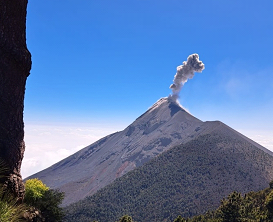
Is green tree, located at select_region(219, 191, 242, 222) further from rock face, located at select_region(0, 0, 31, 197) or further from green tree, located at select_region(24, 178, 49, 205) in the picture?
rock face, located at select_region(0, 0, 31, 197)

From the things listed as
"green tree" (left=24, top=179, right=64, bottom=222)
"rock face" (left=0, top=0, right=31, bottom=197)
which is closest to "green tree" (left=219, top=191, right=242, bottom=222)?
"green tree" (left=24, top=179, right=64, bottom=222)

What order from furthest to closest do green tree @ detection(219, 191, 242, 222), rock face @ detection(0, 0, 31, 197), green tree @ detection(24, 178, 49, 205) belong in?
green tree @ detection(219, 191, 242, 222)
green tree @ detection(24, 178, 49, 205)
rock face @ detection(0, 0, 31, 197)

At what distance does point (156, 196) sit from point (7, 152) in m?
193

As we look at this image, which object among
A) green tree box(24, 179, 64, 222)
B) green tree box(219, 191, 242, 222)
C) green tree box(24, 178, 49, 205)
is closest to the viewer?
green tree box(24, 178, 49, 205)

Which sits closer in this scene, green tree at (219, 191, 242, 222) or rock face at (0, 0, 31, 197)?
rock face at (0, 0, 31, 197)

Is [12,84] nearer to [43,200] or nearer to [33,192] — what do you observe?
[33,192]

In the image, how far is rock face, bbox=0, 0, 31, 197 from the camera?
11.0m

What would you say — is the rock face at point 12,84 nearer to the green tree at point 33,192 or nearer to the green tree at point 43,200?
the green tree at point 33,192

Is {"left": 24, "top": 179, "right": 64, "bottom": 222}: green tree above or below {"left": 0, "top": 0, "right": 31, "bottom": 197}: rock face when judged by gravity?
below

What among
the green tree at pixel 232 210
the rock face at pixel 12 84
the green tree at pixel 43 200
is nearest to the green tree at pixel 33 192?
the green tree at pixel 43 200

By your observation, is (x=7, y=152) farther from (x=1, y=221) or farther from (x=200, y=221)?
(x=200, y=221)

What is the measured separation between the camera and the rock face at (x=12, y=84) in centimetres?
1099

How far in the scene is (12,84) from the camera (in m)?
11.3

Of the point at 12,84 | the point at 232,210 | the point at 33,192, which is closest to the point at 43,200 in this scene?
the point at 33,192
